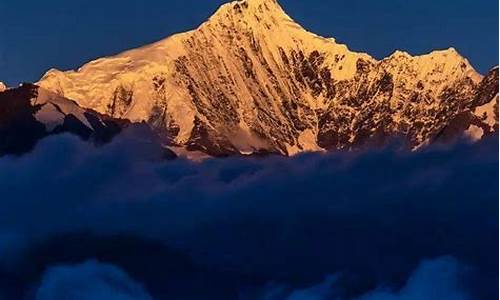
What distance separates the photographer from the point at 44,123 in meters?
15.6

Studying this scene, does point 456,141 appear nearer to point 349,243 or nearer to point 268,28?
point 349,243

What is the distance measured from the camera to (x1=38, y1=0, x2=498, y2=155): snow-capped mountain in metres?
15.2

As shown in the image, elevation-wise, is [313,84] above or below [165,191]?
above

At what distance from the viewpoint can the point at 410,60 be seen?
1502 centimetres

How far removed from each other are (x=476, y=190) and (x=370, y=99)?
3.56 m

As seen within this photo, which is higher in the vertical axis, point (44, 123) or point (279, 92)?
point (279, 92)

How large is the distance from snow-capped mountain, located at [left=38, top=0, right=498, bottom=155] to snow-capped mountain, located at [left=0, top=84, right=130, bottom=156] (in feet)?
0.54

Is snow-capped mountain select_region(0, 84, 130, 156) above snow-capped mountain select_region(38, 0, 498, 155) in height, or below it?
below

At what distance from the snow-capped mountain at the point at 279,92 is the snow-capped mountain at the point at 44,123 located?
165mm

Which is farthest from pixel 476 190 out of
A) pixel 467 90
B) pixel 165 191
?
pixel 165 191

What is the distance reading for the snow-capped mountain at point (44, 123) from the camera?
1523cm

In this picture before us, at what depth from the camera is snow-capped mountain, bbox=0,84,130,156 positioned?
599 inches

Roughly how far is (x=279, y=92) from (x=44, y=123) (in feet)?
11.0

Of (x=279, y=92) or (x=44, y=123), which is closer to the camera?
(x=44, y=123)
